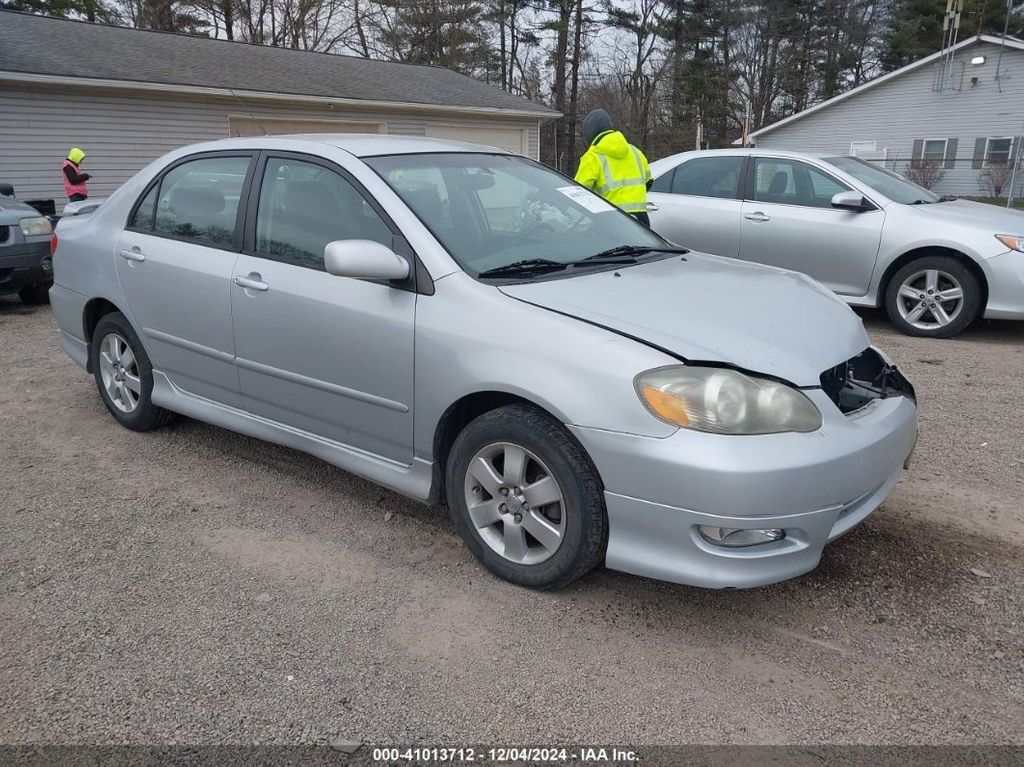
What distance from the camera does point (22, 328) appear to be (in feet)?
24.7

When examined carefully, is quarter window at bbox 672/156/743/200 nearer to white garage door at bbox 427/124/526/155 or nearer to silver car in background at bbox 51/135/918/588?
silver car in background at bbox 51/135/918/588

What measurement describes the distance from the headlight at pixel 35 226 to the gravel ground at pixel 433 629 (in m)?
5.39

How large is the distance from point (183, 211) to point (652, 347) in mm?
2685

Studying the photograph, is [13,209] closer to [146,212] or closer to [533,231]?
[146,212]

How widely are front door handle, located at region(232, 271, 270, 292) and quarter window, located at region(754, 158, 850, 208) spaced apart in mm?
5245

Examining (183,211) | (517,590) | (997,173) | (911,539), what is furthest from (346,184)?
(997,173)

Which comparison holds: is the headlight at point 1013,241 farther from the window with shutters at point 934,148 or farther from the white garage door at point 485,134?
the window with shutters at point 934,148

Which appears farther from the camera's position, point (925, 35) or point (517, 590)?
point (925, 35)

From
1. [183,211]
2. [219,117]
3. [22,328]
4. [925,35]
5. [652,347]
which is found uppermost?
[925,35]

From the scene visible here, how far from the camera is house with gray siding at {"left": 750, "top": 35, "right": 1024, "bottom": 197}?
82.9 feet

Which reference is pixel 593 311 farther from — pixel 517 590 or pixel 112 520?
pixel 112 520

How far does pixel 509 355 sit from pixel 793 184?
5399 mm

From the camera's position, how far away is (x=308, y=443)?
11.5 feet

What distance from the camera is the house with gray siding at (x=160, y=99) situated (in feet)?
43.1
